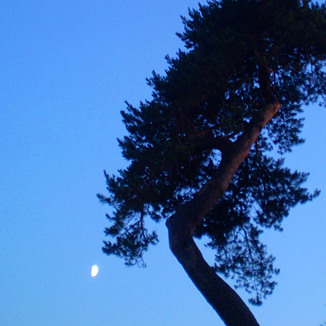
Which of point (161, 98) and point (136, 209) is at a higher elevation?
point (161, 98)

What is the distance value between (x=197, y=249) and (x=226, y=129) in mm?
2436

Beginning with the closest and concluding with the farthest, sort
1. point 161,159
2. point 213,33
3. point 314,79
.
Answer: point 161,159, point 213,33, point 314,79

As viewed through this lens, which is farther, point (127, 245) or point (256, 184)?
point (256, 184)

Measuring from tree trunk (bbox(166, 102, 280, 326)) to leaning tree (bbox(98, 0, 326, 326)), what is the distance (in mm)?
26

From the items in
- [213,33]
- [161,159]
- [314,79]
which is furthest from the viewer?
[314,79]

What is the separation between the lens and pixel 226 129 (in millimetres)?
10062

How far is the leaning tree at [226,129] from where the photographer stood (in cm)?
1023

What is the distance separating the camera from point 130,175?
10195mm

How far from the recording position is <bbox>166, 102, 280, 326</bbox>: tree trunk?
8.09 meters

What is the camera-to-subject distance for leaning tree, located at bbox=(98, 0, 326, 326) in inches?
403

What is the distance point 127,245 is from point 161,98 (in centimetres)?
317

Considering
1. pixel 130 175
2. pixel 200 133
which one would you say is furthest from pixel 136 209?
pixel 200 133

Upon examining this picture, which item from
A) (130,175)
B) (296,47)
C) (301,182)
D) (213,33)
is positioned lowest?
(301,182)

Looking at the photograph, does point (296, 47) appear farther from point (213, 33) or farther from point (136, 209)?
point (136, 209)
